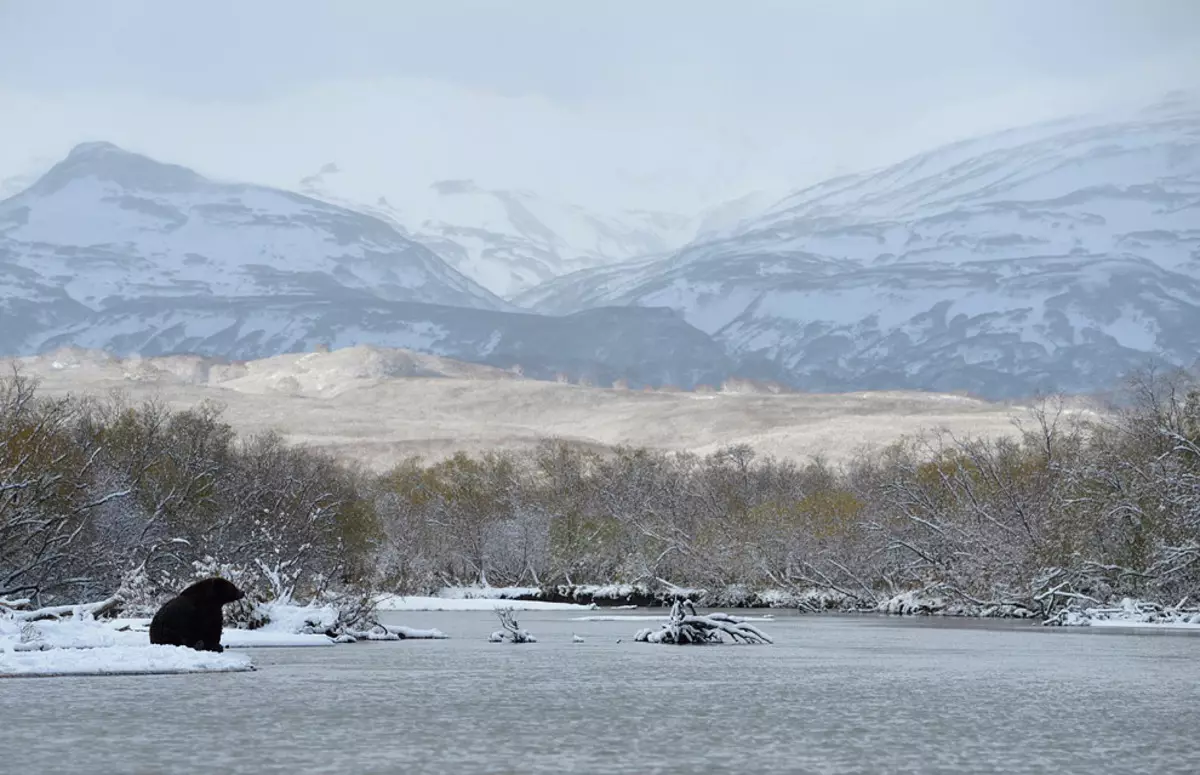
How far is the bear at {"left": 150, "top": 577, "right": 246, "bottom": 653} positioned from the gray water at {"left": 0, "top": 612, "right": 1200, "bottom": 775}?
5.75 feet

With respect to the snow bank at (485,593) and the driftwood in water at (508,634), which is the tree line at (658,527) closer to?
the snow bank at (485,593)

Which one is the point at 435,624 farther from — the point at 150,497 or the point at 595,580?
the point at 595,580

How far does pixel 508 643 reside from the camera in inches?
1860

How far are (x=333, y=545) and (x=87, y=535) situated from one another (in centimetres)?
2883

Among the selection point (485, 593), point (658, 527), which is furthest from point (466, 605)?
point (658, 527)

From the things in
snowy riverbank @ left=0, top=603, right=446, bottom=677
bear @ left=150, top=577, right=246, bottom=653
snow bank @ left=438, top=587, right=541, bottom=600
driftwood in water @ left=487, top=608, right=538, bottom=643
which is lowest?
snow bank @ left=438, top=587, right=541, bottom=600

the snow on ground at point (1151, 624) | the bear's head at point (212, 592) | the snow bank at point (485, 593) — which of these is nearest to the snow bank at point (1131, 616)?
the snow on ground at point (1151, 624)

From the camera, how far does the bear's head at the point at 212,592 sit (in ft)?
114

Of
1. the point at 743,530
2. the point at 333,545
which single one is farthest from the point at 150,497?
the point at 743,530

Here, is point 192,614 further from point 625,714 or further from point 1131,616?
point 1131,616

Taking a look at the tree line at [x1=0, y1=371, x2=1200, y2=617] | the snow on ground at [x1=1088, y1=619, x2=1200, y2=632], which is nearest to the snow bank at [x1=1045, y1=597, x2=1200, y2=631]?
the snow on ground at [x1=1088, y1=619, x2=1200, y2=632]

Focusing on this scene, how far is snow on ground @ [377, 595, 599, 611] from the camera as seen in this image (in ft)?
293

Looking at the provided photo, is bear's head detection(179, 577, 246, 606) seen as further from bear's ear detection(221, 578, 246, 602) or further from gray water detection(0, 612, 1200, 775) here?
gray water detection(0, 612, 1200, 775)

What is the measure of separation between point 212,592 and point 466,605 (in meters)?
61.9
